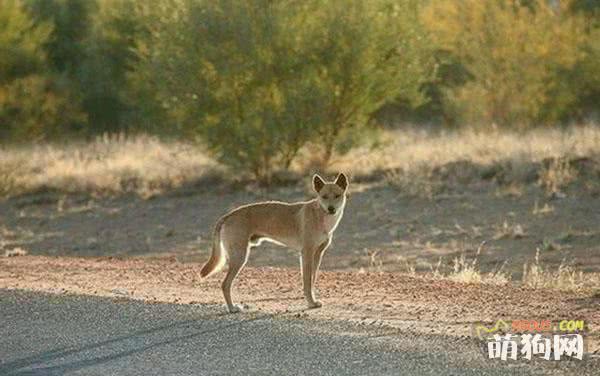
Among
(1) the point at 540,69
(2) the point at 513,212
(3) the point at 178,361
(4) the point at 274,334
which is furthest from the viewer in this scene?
(1) the point at 540,69

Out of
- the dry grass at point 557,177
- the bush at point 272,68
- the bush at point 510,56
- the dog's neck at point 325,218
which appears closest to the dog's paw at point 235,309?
the dog's neck at point 325,218

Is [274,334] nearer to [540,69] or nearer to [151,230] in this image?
[151,230]

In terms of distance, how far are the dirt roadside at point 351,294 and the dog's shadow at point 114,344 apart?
2.66 ft

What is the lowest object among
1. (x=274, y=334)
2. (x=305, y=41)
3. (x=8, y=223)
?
(x=8, y=223)

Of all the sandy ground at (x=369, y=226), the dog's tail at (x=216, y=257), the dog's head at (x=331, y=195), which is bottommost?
the sandy ground at (x=369, y=226)

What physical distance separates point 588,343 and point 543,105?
27.2m

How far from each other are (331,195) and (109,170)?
19704mm

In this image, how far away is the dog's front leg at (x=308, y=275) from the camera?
1280cm

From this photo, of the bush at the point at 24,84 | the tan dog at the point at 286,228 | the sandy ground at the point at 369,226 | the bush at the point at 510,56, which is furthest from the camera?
the bush at the point at 24,84

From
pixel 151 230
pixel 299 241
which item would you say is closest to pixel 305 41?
pixel 151 230

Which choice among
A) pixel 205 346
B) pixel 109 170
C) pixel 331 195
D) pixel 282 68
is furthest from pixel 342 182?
pixel 109 170

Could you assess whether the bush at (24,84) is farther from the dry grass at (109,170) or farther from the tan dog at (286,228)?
the tan dog at (286,228)

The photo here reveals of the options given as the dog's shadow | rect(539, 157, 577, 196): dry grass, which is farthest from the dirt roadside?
rect(539, 157, 577, 196): dry grass

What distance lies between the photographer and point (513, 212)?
25078mm
